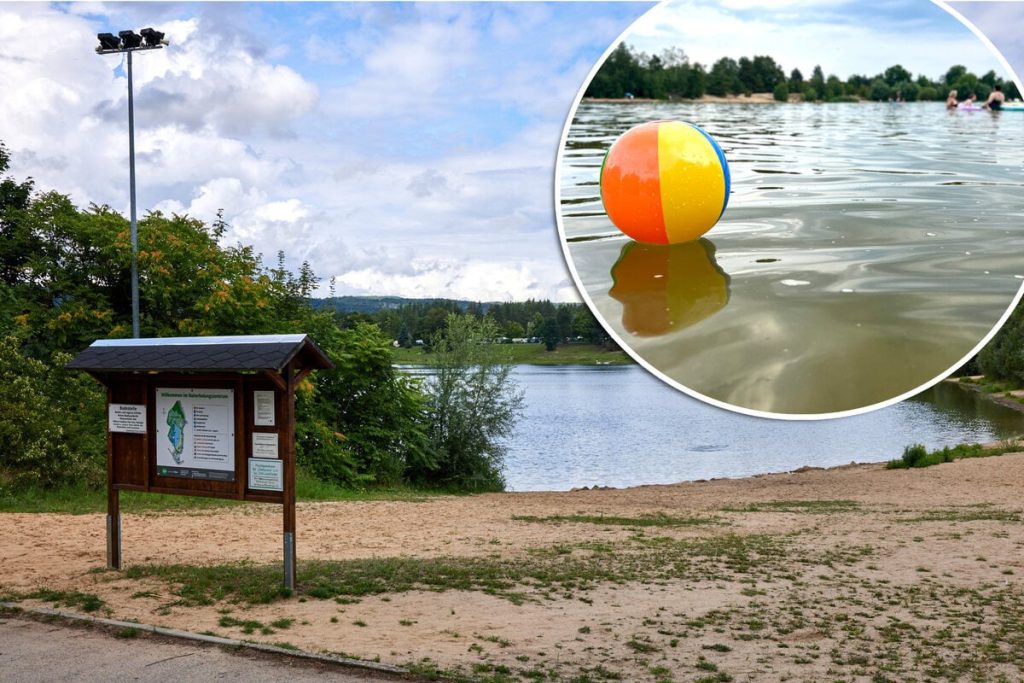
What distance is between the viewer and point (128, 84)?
20453 mm

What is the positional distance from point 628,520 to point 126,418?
7.53 m

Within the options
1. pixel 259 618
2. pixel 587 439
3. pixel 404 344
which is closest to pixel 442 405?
pixel 404 344

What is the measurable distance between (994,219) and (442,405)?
2348 cm

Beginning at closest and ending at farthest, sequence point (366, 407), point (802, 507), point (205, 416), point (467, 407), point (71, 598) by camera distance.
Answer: point (71, 598) → point (205, 416) → point (802, 507) → point (366, 407) → point (467, 407)

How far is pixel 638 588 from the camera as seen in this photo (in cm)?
902

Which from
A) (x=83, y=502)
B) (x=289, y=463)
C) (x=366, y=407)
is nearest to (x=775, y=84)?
(x=289, y=463)

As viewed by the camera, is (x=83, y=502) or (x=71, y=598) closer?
(x=71, y=598)

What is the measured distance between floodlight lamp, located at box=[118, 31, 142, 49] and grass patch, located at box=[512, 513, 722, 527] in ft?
41.0

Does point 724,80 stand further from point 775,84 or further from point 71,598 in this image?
point 71,598

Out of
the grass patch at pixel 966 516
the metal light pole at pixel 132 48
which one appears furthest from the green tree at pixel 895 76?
the metal light pole at pixel 132 48

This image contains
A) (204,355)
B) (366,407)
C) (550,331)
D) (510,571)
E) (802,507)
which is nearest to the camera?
(204,355)

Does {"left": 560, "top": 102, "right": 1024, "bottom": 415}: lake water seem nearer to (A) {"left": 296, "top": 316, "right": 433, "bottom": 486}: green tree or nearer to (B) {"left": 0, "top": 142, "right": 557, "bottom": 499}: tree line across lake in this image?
(B) {"left": 0, "top": 142, "right": 557, "bottom": 499}: tree line across lake

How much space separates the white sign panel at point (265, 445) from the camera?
27.4ft

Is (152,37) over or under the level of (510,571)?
over
